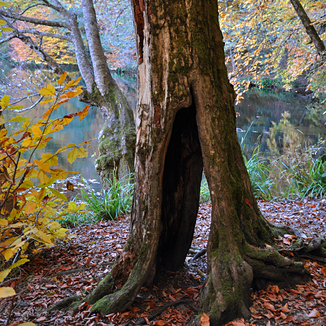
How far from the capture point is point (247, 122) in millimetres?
→ 14898

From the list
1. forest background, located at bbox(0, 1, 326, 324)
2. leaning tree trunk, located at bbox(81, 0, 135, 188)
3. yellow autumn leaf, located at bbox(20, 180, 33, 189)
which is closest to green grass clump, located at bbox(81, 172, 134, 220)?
leaning tree trunk, located at bbox(81, 0, 135, 188)

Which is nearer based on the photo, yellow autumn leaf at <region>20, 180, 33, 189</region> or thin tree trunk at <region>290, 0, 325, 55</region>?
yellow autumn leaf at <region>20, 180, 33, 189</region>

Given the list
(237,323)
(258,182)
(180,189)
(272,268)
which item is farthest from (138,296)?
(258,182)

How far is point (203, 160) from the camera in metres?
1.94

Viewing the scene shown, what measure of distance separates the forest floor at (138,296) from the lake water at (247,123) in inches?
175

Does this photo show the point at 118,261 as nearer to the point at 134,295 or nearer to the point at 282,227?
the point at 134,295

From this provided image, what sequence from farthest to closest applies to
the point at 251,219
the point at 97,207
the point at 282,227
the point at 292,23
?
the point at 292,23, the point at 97,207, the point at 282,227, the point at 251,219

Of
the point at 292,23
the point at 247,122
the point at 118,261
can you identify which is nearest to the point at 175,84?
the point at 118,261

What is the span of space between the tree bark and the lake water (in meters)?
4.57

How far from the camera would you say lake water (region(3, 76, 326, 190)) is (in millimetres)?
10609

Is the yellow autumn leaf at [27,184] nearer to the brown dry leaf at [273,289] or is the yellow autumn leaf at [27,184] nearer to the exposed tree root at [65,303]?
the exposed tree root at [65,303]

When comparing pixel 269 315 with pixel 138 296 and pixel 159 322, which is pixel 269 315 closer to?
pixel 159 322

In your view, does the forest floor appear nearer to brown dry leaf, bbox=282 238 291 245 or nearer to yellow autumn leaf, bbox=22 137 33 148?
brown dry leaf, bbox=282 238 291 245

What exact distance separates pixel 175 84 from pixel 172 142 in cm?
56
